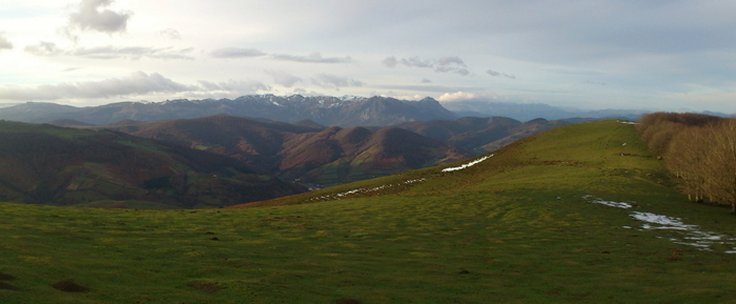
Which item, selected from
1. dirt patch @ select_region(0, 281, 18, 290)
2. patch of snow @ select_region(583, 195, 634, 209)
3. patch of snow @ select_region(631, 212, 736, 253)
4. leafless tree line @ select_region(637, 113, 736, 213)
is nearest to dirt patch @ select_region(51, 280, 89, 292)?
dirt patch @ select_region(0, 281, 18, 290)

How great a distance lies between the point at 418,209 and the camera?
59.5m

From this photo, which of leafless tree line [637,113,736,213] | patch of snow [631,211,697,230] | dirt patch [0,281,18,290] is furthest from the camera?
leafless tree line [637,113,736,213]

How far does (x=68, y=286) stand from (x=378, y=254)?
2132 cm

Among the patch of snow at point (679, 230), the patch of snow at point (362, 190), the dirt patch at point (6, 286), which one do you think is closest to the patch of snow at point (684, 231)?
the patch of snow at point (679, 230)

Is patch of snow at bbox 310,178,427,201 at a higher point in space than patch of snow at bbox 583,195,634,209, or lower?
lower

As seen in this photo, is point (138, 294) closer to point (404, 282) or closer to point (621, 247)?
point (404, 282)

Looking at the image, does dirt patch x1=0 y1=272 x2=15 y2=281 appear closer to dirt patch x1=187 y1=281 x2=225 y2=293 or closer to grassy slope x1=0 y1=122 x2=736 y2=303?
grassy slope x1=0 y1=122 x2=736 y2=303

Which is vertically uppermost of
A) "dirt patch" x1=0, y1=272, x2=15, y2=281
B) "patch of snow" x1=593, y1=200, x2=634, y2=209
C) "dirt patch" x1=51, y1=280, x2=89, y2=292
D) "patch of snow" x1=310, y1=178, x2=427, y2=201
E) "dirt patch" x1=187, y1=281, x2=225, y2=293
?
"dirt patch" x1=0, y1=272, x2=15, y2=281

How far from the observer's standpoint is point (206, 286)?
82.3ft

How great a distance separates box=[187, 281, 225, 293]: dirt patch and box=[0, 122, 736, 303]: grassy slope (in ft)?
0.20

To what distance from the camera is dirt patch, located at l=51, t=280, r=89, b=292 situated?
71.9 feet

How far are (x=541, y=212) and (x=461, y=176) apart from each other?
46.5m

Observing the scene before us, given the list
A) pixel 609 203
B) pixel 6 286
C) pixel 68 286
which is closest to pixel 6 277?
pixel 6 286

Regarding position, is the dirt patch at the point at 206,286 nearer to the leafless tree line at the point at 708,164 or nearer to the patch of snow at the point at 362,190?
the leafless tree line at the point at 708,164
